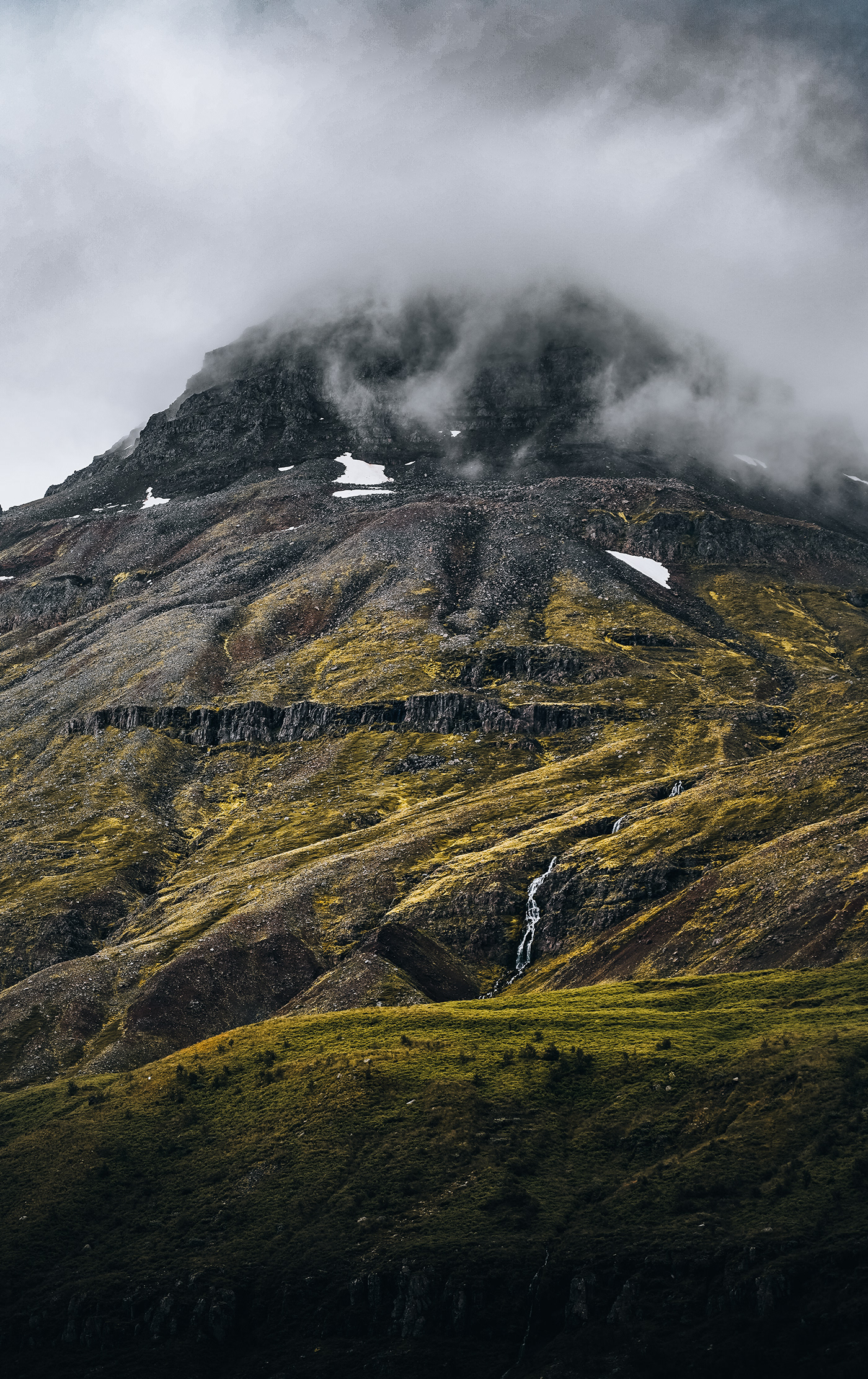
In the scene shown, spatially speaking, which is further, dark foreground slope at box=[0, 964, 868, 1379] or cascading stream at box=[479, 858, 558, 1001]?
cascading stream at box=[479, 858, 558, 1001]

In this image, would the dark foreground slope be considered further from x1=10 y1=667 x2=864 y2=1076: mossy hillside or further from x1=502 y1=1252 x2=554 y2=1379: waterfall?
x1=10 y1=667 x2=864 y2=1076: mossy hillside

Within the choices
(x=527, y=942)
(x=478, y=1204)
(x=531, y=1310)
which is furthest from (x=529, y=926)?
(x=531, y=1310)

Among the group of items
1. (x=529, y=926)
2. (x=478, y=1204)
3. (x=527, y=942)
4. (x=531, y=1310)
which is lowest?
(x=527, y=942)

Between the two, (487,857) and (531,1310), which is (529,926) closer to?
(487,857)

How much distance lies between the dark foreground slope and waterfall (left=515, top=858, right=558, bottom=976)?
44620 millimetres

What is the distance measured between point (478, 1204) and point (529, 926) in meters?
72.6

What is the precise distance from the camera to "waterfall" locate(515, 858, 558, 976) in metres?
124

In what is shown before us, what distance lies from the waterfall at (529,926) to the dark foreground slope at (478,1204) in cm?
4462

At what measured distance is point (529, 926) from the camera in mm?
128125

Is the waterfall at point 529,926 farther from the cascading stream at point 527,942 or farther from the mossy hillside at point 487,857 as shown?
the mossy hillside at point 487,857

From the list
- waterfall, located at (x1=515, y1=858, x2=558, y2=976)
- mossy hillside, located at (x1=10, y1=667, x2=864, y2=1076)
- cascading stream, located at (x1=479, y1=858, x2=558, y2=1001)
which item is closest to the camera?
mossy hillside, located at (x1=10, y1=667, x2=864, y2=1076)

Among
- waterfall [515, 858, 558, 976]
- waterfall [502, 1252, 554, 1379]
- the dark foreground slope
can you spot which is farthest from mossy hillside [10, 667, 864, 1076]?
waterfall [502, 1252, 554, 1379]

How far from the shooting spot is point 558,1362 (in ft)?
150

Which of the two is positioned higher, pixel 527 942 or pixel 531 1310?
pixel 531 1310
